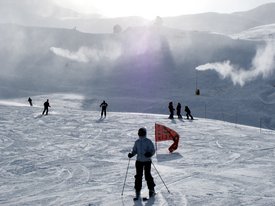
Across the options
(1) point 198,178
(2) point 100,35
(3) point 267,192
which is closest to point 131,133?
(1) point 198,178

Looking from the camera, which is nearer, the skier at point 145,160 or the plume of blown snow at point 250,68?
the skier at point 145,160

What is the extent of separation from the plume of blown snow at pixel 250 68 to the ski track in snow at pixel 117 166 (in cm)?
5049

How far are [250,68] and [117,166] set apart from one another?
72521mm

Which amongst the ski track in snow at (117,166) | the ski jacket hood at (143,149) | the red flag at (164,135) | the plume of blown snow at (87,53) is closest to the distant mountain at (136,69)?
the plume of blown snow at (87,53)

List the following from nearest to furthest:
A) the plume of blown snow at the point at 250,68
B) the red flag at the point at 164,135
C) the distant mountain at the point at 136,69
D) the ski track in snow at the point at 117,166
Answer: the ski track in snow at the point at 117,166
the red flag at the point at 164,135
the distant mountain at the point at 136,69
the plume of blown snow at the point at 250,68

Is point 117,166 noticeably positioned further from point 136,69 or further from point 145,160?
point 136,69

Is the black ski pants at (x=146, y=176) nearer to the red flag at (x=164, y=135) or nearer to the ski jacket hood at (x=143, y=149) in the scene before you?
the ski jacket hood at (x=143, y=149)

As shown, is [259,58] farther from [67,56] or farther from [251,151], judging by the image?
[251,151]

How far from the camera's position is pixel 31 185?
12422mm

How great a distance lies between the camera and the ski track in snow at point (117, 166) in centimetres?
1077

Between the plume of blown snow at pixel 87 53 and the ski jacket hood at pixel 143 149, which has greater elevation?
the plume of blown snow at pixel 87 53

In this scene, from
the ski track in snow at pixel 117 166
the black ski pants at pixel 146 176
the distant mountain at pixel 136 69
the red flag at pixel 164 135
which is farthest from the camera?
the distant mountain at pixel 136 69

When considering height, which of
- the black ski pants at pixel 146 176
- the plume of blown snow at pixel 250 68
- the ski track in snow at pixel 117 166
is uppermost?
the plume of blown snow at pixel 250 68

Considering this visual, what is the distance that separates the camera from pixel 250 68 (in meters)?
84.0
